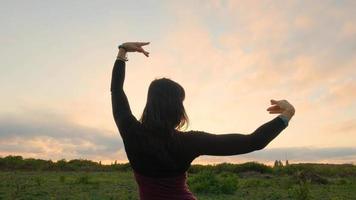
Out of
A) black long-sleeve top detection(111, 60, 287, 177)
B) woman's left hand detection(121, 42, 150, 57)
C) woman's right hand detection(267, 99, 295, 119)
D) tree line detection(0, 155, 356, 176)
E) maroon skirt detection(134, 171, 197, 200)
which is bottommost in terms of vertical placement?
maroon skirt detection(134, 171, 197, 200)

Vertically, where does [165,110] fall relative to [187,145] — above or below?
above

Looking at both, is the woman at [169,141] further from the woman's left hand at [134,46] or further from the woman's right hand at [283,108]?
the woman's left hand at [134,46]

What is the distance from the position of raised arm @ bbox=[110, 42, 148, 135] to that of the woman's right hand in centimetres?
87

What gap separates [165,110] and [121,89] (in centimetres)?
48

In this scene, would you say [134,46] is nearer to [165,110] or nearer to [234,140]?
[165,110]

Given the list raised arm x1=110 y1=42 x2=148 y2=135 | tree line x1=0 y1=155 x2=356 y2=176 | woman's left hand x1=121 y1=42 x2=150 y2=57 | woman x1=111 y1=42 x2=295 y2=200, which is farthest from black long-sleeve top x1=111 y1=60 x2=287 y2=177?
tree line x1=0 y1=155 x2=356 y2=176

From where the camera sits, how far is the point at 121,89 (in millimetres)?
3324

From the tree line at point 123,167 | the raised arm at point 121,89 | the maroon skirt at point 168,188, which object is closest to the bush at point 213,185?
the tree line at point 123,167

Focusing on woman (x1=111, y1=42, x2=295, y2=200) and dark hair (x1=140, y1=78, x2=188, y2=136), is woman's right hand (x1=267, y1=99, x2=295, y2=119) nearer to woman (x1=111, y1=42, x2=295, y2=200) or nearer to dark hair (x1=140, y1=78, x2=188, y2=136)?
woman (x1=111, y1=42, x2=295, y2=200)

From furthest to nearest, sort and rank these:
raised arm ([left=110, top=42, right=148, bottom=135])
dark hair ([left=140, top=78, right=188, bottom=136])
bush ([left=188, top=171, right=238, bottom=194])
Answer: bush ([left=188, top=171, right=238, bottom=194])
raised arm ([left=110, top=42, right=148, bottom=135])
dark hair ([left=140, top=78, right=188, bottom=136])

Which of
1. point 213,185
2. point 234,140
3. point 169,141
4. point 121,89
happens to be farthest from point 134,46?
point 213,185

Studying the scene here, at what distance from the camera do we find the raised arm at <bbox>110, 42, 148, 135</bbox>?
10.3 ft

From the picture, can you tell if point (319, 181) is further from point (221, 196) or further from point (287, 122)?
point (287, 122)

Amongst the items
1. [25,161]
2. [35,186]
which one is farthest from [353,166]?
[35,186]
